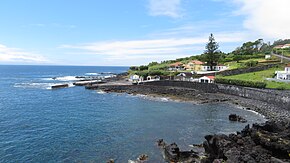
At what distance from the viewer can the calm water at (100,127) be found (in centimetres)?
2483

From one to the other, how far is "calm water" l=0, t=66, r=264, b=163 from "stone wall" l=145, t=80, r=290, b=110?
24.1ft

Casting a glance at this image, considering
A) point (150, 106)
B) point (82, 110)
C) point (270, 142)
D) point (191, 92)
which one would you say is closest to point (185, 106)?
point (150, 106)

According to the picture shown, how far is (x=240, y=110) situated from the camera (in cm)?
4481

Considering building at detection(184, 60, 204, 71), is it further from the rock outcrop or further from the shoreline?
the rock outcrop

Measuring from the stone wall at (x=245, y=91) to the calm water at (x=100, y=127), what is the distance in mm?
7342

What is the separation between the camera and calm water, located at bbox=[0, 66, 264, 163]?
2483 centimetres

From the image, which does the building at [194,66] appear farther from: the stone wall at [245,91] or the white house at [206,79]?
the stone wall at [245,91]

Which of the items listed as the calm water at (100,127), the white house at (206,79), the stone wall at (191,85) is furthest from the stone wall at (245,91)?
the calm water at (100,127)

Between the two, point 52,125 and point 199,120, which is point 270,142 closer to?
point 199,120

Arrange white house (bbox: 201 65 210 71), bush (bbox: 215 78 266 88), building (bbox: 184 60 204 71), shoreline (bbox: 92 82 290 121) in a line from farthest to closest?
building (bbox: 184 60 204 71) → white house (bbox: 201 65 210 71) → bush (bbox: 215 78 266 88) → shoreline (bbox: 92 82 290 121)

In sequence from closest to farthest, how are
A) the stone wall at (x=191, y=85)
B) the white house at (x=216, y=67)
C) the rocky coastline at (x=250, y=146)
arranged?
the rocky coastline at (x=250, y=146), the stone wall at (x=191, y=85), the white house at (x=216, y=67)

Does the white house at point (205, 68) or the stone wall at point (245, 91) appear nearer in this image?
the stone wall at point (245, 91)

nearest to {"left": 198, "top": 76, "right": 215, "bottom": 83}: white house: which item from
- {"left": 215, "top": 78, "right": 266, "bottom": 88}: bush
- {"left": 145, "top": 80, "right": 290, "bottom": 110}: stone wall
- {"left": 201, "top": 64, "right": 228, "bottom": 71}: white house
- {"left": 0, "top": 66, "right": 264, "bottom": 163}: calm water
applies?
{"left": 215, "top": 78, "right": 266, "bottom": 88}: bush

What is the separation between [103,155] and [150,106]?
84.0 ft
